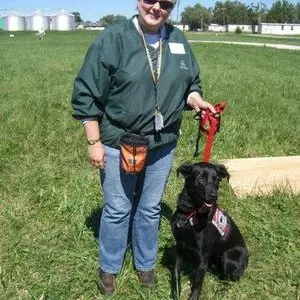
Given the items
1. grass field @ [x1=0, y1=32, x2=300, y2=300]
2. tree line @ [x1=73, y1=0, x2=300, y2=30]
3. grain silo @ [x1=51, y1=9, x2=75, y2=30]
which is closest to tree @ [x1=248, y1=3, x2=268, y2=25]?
tree line @ [x1=73, y1=0, x2=300, y2=30]

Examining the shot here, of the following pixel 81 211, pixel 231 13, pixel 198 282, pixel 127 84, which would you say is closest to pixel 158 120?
pixel 127 84

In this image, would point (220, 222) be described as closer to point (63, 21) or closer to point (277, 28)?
point (277, 28)

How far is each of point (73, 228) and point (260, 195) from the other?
83.8 inches

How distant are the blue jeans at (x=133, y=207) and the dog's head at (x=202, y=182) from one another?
0.18 meters

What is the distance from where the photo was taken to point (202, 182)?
3619mm

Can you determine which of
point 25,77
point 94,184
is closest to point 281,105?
point 94,184

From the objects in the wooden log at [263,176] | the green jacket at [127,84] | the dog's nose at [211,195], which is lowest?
the wooden log at [263,176]

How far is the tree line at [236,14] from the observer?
13662cm

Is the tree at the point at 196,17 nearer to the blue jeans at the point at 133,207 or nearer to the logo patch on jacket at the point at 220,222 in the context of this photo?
the logo patch on jacket at the point at 220,222

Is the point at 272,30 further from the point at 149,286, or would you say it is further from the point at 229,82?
the point at 149,286

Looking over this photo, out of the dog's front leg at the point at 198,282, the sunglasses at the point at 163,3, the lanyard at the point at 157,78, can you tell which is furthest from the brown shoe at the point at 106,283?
the sunglasses at the point at 163,3

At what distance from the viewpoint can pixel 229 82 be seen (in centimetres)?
1346

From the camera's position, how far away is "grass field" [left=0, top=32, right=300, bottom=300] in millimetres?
3941

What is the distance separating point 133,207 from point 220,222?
68cm
